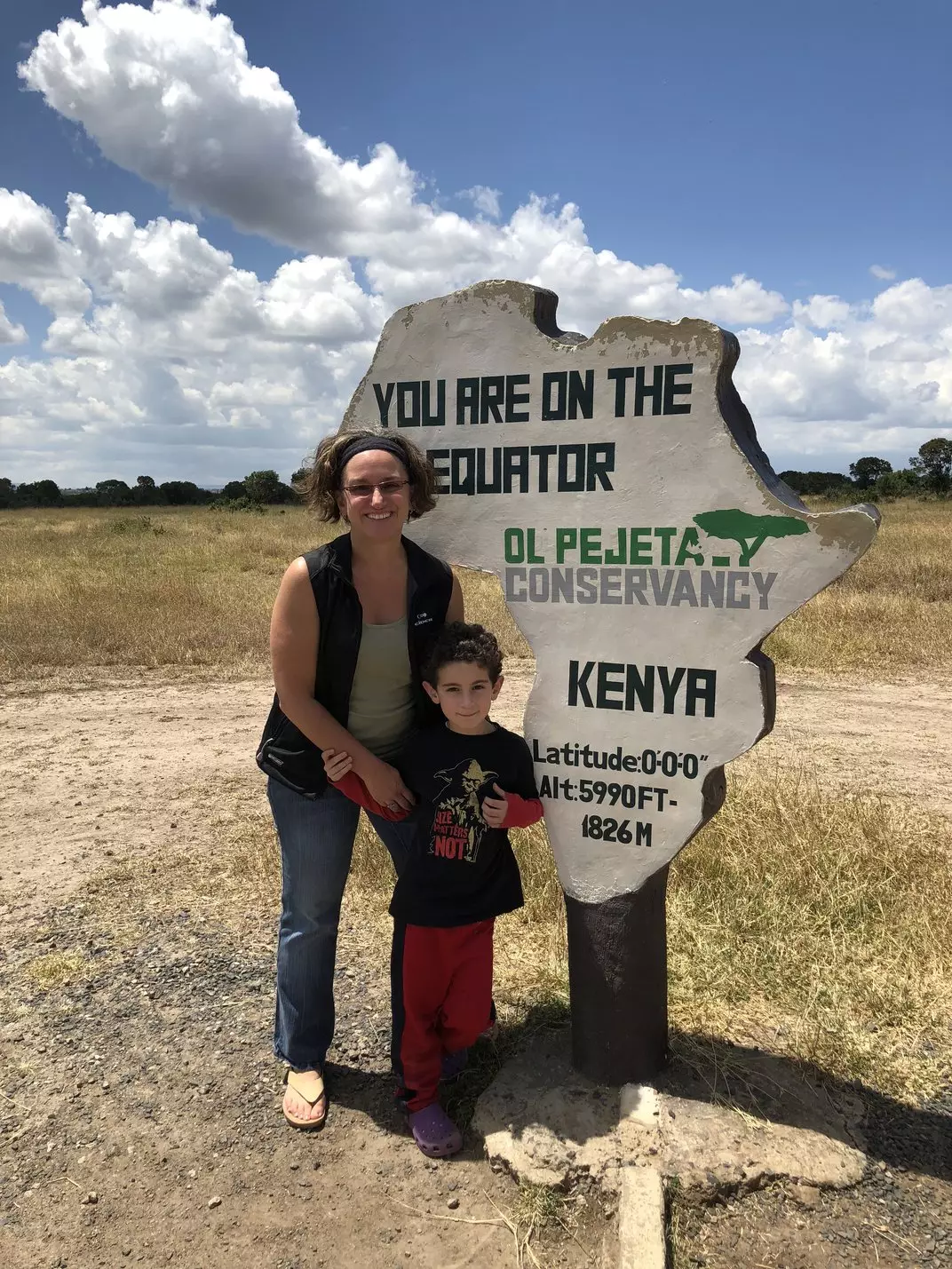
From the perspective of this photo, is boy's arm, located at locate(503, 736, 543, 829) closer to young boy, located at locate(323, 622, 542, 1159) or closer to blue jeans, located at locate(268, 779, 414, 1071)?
young boy, located at locate(323, 622, 542, 1159)

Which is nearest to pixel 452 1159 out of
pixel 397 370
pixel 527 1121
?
pixel 527 1121

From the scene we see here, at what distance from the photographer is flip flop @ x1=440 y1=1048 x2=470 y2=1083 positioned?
281 centimetres

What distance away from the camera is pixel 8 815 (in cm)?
508

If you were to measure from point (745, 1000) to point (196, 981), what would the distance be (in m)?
1.97

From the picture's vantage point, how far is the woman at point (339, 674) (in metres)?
2.35

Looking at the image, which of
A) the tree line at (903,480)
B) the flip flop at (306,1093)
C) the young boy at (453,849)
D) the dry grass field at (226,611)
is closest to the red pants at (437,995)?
the young boy at (453,849)

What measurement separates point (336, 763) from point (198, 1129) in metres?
1.19

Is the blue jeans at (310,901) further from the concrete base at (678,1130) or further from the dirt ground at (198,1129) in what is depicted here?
the concrete base at (678,1130)

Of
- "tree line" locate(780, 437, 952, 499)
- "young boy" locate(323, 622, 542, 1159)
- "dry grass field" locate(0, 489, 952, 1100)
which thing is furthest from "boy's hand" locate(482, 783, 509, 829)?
"tree line" locate(780, 437, 952, 499)

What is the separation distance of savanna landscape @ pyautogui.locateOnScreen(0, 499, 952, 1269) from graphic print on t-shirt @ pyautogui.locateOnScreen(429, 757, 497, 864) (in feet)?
2.84

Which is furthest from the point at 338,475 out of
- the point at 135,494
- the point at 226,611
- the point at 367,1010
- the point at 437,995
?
the point at 135,494

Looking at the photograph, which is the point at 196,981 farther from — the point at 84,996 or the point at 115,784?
the point at 115,784

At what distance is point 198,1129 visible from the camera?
2639 millimetres

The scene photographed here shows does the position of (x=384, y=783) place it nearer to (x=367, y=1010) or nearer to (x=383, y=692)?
(x=383, y=692)
